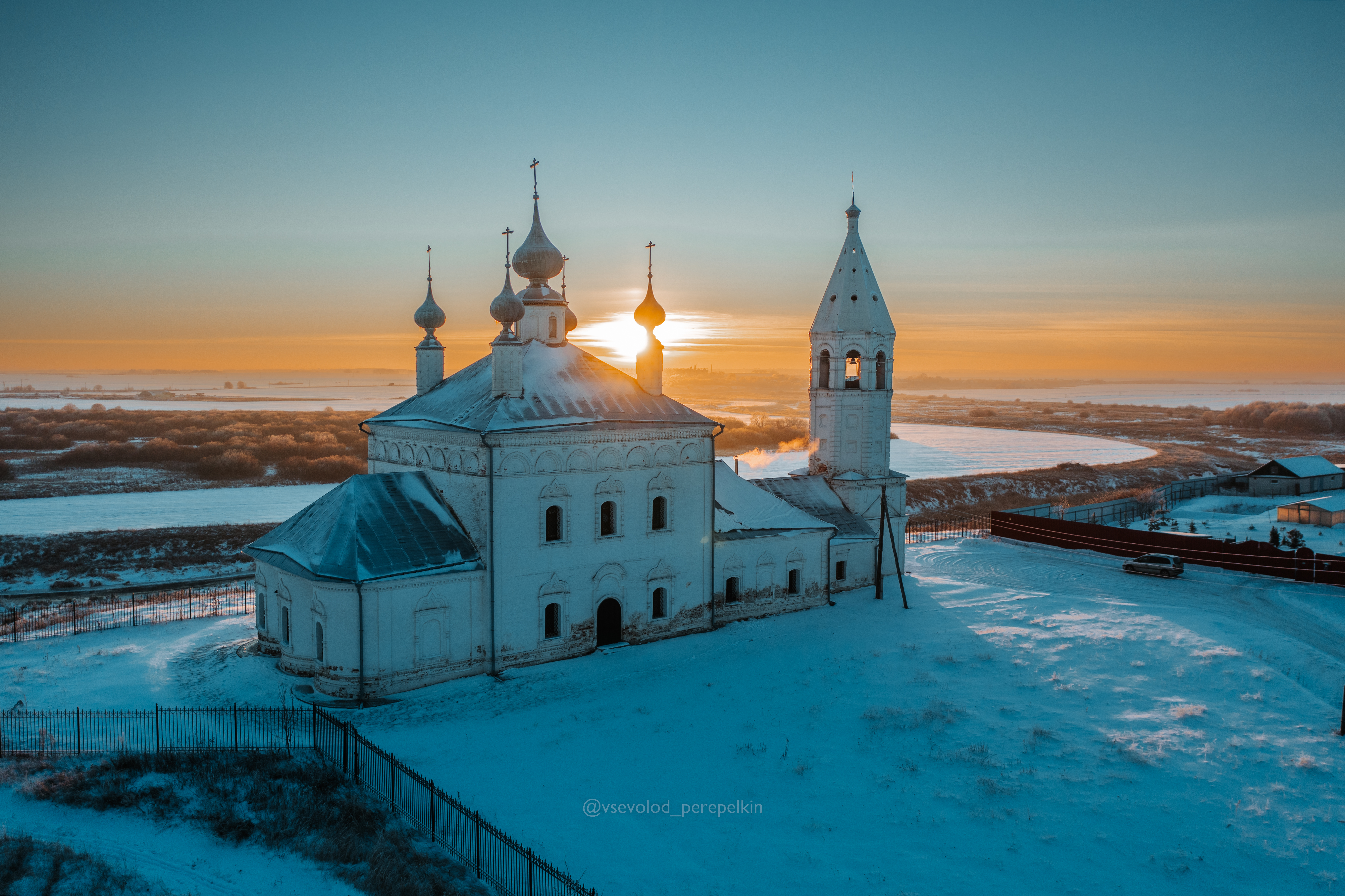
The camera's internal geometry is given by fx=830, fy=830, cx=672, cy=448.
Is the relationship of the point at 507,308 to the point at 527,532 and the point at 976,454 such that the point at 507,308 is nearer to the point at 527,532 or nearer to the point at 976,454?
the point at 527,532

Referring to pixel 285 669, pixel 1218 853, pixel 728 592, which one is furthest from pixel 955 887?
pixel 285 669

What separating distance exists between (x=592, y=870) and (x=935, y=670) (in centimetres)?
1076

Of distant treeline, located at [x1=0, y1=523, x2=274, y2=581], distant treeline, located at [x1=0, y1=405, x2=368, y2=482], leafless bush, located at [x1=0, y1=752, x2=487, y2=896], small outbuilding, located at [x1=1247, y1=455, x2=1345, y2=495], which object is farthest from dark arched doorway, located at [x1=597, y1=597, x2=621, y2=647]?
small outbuilding, located at [x1=1247, y1=455, x2=1345, y2=495]

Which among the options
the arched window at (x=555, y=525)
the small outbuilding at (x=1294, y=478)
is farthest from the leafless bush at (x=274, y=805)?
the small outbuilding at (x=1294, y=478)

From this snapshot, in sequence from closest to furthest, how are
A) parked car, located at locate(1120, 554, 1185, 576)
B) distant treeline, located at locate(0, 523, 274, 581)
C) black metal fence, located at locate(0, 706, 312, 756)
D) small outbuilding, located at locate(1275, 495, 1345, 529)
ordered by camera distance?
black metal fence, located at locate(0, 706, 312, 756) < parked car, located at locate(1120, 554, 1185, 576) < distant treeline, located at locate(0, 523, 274, 581) < small outbuilding, located at locate(1275, 495, 1345, 529)

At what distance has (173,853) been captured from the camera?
11062 millimetres

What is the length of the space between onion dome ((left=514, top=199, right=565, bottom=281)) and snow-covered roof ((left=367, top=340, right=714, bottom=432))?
198cm

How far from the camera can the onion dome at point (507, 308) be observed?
68.3ft

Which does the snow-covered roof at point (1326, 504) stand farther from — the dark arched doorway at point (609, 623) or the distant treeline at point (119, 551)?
the distant treeline at point (119, 551)

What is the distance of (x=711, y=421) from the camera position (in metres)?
22.2

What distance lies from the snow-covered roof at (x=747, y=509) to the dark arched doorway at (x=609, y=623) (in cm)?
386

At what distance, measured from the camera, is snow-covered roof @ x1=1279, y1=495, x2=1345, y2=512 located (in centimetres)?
3706

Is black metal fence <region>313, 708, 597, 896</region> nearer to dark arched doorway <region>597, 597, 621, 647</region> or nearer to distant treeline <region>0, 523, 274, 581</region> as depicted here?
dark arched doorway <region>597, 597, 621, 647</region>

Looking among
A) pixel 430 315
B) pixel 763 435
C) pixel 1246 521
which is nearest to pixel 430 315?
pixel 430 315
